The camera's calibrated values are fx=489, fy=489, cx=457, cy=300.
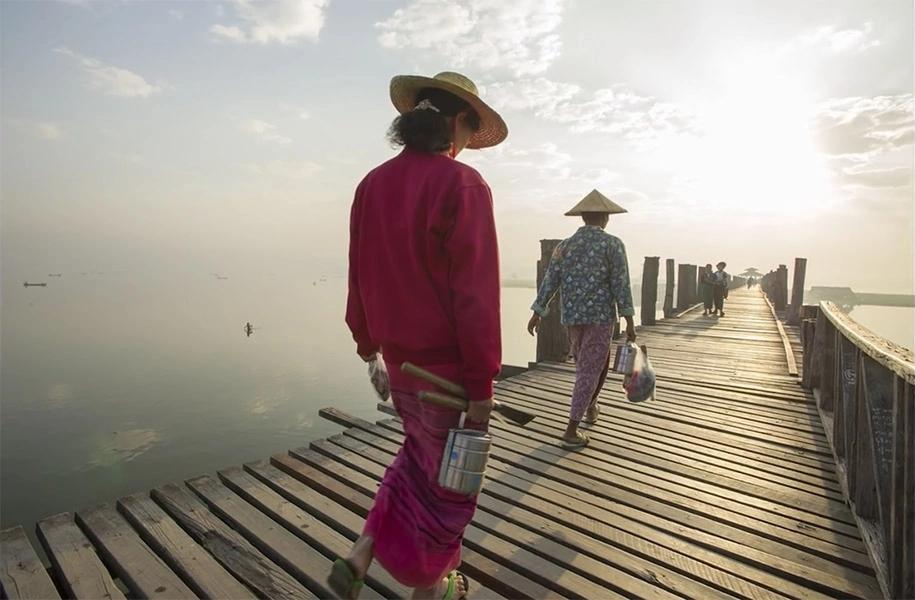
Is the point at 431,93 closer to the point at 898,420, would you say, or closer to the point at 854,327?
the point at 898,420

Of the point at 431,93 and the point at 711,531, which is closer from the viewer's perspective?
the point at 431,93

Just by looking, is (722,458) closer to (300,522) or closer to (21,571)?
(300,522)

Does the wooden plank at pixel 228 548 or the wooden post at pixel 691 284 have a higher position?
the wooden post at pixel 691 284

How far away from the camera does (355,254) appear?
2.05 metres

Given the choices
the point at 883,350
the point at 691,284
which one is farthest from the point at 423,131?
the point at 691,284

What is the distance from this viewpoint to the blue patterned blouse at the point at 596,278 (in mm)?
4176

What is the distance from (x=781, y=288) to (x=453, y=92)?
22.8 metres

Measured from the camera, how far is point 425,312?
179 cm

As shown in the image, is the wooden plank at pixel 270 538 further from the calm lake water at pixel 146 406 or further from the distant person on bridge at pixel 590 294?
the calm lake water at pixel 146 406

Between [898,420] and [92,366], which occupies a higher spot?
[898,420]

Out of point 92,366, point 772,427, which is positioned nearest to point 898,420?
point 772,427

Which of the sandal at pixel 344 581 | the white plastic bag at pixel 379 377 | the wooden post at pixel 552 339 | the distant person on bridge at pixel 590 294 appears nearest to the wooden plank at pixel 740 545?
the distant person on bridge at pixel 590 294

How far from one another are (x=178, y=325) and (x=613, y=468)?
53012 mm

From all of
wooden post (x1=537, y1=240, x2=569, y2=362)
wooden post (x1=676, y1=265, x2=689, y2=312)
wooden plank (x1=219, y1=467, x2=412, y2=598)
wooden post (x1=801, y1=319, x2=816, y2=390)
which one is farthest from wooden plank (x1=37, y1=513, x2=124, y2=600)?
wooden post (x1=676, y1=265, x2=689, y2=312)
